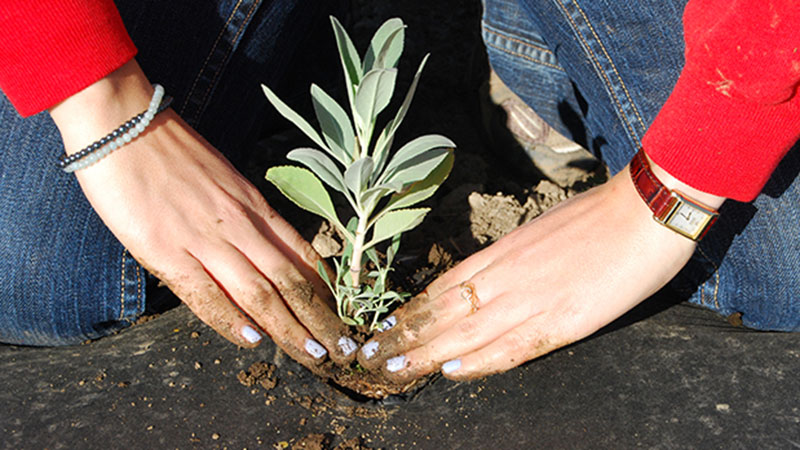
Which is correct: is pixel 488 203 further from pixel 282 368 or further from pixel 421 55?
pixel 421 55

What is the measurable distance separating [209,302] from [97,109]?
435 millimetres

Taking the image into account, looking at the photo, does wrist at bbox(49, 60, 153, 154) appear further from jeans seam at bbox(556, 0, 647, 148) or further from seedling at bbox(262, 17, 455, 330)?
jeans seam at bbox(556, 0, 647, 148)

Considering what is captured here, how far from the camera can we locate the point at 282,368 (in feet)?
4.79

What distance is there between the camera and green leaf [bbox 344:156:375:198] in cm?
117

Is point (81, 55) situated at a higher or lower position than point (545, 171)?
higher

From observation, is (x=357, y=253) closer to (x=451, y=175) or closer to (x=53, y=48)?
(x=53, y=48)

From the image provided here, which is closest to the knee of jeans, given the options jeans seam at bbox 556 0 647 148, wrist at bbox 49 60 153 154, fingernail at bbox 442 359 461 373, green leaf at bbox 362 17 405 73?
wrist at bbox 49 60 153 154

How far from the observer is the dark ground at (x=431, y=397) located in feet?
4.26

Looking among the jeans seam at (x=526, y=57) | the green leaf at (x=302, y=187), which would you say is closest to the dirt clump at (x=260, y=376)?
the green leaf at (x=302, y=187)

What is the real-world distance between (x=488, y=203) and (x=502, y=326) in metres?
0.64

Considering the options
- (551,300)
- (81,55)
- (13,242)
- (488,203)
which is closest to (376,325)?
(551,300)

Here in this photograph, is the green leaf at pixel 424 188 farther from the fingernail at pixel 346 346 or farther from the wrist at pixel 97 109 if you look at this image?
the wrist at pixel 97 109

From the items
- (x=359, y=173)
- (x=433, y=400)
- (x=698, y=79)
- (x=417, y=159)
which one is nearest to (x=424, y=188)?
(x=417, y=159)

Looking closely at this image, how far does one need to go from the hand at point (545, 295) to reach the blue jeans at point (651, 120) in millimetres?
390
